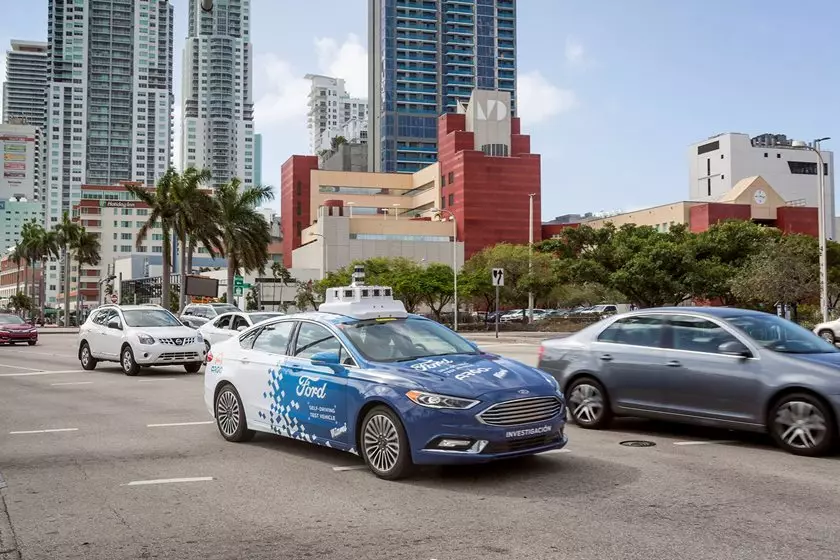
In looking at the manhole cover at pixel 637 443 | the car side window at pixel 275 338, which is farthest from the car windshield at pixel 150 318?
the manhole cover at pixel 637 443

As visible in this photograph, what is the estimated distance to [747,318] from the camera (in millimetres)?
9633

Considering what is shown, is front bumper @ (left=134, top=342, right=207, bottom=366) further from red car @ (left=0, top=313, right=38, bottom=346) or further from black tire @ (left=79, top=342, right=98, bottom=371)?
red car @ (left=0, top=313, right=38, bottom=346)

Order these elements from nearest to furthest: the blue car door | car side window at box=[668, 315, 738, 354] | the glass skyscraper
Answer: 1. the blue car door
2. car side window at box=[668, 315, 738, 354]
3. the glass skyscraper

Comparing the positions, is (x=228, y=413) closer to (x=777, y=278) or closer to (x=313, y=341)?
(x=313, y=341)

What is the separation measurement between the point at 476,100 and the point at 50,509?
10842 centimetres

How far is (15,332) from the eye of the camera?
36.2 m

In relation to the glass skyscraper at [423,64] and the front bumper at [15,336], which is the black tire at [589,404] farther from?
the glass skyscraper at [423,64]

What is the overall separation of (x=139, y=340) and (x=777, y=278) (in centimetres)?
3199

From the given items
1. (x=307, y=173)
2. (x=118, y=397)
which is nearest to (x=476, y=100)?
(x=307, y=173)

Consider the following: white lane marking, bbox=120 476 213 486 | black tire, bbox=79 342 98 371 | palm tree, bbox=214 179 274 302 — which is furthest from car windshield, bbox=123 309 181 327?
palm tree, bbox=214 179 274 302

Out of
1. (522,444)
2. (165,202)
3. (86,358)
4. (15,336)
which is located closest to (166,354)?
(86,358)

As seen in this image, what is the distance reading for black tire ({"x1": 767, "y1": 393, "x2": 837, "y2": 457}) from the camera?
8.48m

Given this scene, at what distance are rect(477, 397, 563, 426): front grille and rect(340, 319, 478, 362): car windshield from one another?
115cm

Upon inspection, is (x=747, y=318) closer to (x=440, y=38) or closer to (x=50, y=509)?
(x=50, y=509)
